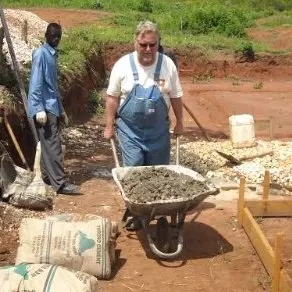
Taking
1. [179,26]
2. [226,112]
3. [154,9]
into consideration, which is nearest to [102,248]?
[226,112]

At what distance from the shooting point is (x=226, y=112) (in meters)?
15.8

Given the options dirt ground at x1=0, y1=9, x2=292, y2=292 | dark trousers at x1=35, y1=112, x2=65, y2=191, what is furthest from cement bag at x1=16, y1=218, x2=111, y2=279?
dark trousers at x1=35, y1=112, x2=65, y2=191

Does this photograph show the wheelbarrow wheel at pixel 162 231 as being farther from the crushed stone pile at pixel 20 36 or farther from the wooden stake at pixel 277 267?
the crushed stone pile at pixel 20 36

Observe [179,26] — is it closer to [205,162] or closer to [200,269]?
[205,162]

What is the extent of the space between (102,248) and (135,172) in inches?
42.0

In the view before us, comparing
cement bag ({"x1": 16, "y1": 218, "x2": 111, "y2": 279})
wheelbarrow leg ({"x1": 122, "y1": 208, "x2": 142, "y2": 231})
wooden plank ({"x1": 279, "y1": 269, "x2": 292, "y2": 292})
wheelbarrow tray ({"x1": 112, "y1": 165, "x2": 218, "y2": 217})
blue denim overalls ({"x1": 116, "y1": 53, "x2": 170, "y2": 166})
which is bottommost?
wheelbarrow leg ({"x1": 122, "y1": 208, "x2": 142, "y2": 231})

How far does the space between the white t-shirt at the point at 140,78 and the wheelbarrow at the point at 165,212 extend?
2.52 ft

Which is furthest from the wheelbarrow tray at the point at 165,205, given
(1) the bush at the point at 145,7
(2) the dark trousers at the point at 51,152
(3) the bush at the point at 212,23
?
(1) the bush at the point at 145,7

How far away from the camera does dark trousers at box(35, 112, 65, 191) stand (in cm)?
802

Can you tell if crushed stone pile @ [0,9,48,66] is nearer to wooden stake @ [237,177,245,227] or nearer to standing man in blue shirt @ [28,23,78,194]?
standing man in blue shirt @ [28,23,78,194]

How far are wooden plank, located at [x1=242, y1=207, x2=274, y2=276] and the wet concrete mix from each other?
2.26 ft

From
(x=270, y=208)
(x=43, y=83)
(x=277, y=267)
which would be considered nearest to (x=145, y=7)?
(x=43, y=83)

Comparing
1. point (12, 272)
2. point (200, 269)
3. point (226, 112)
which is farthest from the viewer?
point (226, 112)

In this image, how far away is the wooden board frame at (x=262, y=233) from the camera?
529cm
